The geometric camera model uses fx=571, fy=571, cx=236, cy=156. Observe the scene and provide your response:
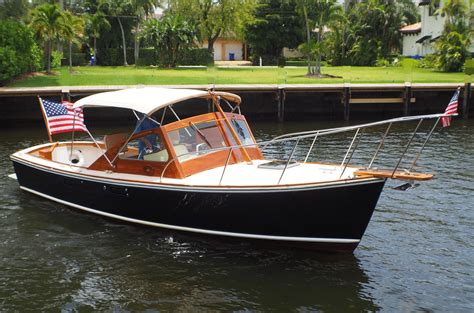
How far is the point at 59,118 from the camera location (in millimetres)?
14227

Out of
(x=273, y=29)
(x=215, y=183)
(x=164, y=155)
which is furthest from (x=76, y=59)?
(x=215, y=183)

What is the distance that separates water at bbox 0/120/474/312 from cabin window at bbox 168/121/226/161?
5.54 feet

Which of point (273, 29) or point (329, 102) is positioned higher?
point (273, 29)

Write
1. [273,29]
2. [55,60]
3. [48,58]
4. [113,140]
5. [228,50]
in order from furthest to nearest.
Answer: [228,50] → [273,29] → [55,60] → [48,58] → [113,140]

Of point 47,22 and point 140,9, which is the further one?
point 140,9

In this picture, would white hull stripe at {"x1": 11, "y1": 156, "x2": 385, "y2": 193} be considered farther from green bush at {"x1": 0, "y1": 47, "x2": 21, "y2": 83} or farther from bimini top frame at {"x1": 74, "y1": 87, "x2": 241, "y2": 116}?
green bush at {"x1": 0, "y1": 47, "x2": 21, "y2": 83}

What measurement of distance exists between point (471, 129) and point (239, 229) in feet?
59.8

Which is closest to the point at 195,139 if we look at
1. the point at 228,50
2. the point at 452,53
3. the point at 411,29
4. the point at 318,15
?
the point at 318,15

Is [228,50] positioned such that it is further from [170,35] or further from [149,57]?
[170,35]

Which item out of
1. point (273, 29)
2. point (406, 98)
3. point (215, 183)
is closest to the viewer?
point (215, 183)

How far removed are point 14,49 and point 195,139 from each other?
2221cm

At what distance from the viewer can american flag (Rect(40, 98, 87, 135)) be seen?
13.9 metres

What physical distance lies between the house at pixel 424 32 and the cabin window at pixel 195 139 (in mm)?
44017

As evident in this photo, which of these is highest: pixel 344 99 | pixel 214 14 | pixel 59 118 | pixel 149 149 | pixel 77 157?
pixel 214 14
